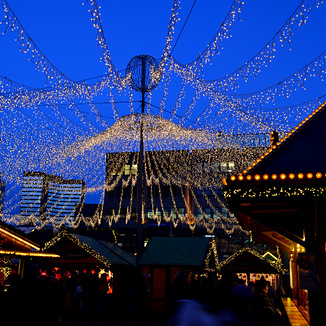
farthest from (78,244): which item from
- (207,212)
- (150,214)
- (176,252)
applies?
(150,214)

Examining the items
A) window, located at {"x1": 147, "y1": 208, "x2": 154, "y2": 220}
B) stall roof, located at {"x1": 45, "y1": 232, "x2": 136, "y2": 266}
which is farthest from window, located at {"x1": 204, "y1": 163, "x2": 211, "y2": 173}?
stall roof, located at {"x1": 45, "y1": 232, "x2": 136, "y2": 266}

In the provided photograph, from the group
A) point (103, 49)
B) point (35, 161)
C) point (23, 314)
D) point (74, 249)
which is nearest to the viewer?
point (23, 314)

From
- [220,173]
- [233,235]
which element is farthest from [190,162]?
[233,235]

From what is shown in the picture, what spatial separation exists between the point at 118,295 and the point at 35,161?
858 cm

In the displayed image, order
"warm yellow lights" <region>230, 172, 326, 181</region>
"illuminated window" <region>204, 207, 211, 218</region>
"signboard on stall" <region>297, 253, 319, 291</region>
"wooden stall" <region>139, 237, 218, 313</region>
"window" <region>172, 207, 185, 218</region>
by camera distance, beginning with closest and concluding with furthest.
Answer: "signboard on stall" <region>297, 253, 319, 291</region>
"warm yellow lights" <region>230, 172, 326, 181</region>
"wooden stall" <region>139, 237, 218, 313</region>
"illuminated window" <region>204, 207, 211, 218</region>
"window" <region>172, 207, 185, 218</region>

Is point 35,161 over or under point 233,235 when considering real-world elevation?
over

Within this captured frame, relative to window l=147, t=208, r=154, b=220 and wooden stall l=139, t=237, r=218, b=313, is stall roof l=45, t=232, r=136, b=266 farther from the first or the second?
window l=147, t=208, r=154, b=220

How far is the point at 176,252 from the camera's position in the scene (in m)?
19.0

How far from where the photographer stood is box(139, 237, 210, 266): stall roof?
18.4 m

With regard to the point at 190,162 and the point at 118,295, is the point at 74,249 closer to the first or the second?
the point at 118,295

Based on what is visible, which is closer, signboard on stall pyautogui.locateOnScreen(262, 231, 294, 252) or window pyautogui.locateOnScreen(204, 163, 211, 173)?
signboard on stall pyautogui.locateOnScreen(262, 231, 294, 252)

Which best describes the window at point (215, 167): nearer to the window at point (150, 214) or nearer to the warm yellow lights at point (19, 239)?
the window at point (150, 214)

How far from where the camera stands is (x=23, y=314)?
5.05m

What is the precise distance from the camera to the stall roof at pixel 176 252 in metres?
18.4
